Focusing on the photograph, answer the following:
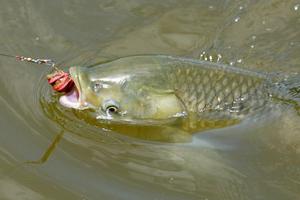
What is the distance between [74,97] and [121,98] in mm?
319

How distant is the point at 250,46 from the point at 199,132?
1.24 meters

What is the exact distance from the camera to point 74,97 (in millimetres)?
3701

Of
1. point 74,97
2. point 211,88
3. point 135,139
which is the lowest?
point 135,139

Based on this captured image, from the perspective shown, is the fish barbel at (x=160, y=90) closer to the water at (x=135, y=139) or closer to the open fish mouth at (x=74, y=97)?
the open fish mouth at (x=74, y=97)

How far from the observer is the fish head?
3574mm

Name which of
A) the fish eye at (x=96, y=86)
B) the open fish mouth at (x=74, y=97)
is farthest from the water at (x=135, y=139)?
the fish eye at (x=96, y=86)

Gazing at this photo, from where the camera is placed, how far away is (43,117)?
374cm

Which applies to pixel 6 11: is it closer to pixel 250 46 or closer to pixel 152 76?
pixel 152 76

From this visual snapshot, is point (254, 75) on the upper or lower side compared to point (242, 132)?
upper

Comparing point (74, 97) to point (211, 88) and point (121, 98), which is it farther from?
point (211, 88)

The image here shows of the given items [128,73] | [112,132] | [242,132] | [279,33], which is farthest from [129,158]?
[279,33]

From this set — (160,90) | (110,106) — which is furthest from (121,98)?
(160,90)

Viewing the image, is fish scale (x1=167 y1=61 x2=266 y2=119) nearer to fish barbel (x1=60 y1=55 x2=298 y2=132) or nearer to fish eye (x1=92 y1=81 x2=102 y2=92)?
fish barbel (x1=60 y1=55 x2=298 y2=132)

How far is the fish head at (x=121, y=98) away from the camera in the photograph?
3.57 meters
